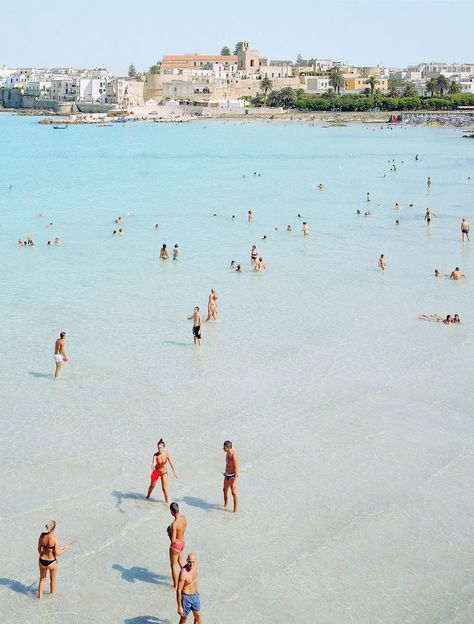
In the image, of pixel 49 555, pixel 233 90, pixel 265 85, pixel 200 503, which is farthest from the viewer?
pixel 233 90

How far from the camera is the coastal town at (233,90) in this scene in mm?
142625

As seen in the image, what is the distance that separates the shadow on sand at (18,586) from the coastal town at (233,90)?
429 ft

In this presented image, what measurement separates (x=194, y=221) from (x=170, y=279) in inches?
441

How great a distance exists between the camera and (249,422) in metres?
12.9

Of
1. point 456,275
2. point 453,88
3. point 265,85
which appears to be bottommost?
point 456,275

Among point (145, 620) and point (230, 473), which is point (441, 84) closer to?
point (230, 473)

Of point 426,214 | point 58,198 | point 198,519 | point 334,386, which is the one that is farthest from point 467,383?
point 58,198

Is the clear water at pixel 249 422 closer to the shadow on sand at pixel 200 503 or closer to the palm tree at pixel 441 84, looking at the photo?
the shadow on sand at pixel 200 503

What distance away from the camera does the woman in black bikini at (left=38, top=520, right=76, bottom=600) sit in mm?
8359

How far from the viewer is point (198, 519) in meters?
10.0

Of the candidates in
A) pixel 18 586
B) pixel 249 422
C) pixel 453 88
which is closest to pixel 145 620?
→ pixel 18 586

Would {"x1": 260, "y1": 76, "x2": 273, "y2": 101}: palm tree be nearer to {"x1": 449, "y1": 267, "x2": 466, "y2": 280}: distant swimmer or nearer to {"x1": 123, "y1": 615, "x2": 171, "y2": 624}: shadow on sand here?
{"x1": 449, "y1": 267, "x2": 466, "y2": 280}: distant swimmer

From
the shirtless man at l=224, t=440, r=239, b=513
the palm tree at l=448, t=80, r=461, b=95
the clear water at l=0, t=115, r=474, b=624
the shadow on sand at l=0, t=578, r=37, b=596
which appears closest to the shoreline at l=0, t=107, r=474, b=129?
the palm tree at l=448, t=80, r=461, b=95

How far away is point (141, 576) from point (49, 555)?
1.05 m
